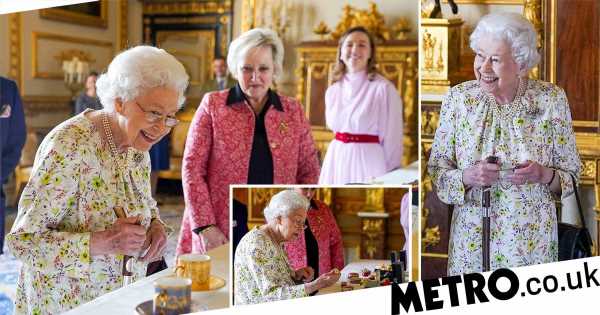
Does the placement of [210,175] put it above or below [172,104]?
below

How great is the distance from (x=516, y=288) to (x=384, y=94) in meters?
0.94

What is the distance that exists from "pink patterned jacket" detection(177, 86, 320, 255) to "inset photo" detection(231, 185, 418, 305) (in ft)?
0.17

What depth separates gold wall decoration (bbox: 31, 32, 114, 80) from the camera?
225 cm

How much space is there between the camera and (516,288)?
9.09 feet

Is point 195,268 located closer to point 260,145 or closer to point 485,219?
point 260,145

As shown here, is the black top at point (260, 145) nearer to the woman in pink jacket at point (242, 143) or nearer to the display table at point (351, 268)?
the woman in pink jacket at point (242, 143)

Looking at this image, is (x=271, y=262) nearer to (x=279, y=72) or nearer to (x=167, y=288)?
(x=167, y=288)

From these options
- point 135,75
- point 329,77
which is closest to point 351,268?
point 329,77

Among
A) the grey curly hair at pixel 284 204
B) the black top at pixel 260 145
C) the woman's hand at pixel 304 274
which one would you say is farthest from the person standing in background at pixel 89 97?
the woman's hand at pixel 304 274

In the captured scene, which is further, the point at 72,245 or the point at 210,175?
the point at 210,175

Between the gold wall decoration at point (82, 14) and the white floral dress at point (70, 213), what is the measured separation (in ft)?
1.36

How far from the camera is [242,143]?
2359 millimetres

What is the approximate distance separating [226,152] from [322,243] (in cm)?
45

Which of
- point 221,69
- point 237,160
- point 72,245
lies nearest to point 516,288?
point 237,160
